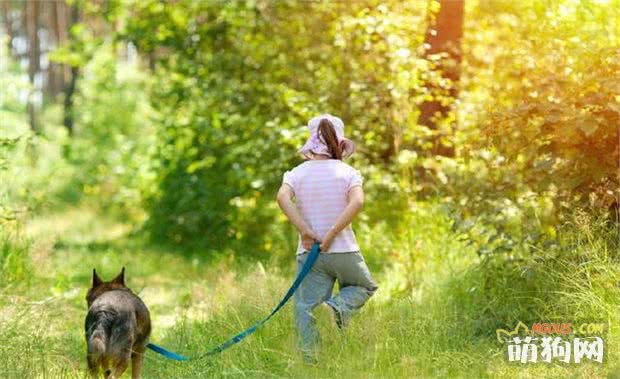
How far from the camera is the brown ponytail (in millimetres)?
7914

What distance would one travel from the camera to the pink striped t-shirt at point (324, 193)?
25.6ft

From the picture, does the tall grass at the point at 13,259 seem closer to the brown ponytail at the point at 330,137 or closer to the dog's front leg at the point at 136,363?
the dog's front leg at the point at 136,363

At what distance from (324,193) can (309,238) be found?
0.35 m

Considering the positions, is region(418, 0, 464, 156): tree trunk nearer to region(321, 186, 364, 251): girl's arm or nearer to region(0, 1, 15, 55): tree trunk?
region(321, 186, 364, 251): girl's arm

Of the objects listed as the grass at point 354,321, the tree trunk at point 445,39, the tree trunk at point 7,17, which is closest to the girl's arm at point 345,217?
the grass at point 354,321

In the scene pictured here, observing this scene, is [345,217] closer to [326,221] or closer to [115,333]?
[326,221]

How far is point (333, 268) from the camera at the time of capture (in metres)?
7.80

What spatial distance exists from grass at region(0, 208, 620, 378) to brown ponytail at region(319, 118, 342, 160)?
126 centimetres

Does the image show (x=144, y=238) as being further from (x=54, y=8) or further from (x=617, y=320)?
(x=54, y=8)

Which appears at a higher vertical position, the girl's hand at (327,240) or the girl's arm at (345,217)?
the girl's arm at (345,217)

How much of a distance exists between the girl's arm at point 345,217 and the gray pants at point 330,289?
13cm

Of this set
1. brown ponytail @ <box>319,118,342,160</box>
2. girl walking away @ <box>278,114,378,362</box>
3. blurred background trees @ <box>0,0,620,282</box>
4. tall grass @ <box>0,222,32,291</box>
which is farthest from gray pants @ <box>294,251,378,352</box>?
tall grass @ <box>0,222,32,291</box>

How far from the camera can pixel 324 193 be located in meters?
7.84

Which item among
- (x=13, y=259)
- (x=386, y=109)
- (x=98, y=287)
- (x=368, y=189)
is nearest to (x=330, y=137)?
(x=98, y=287)
